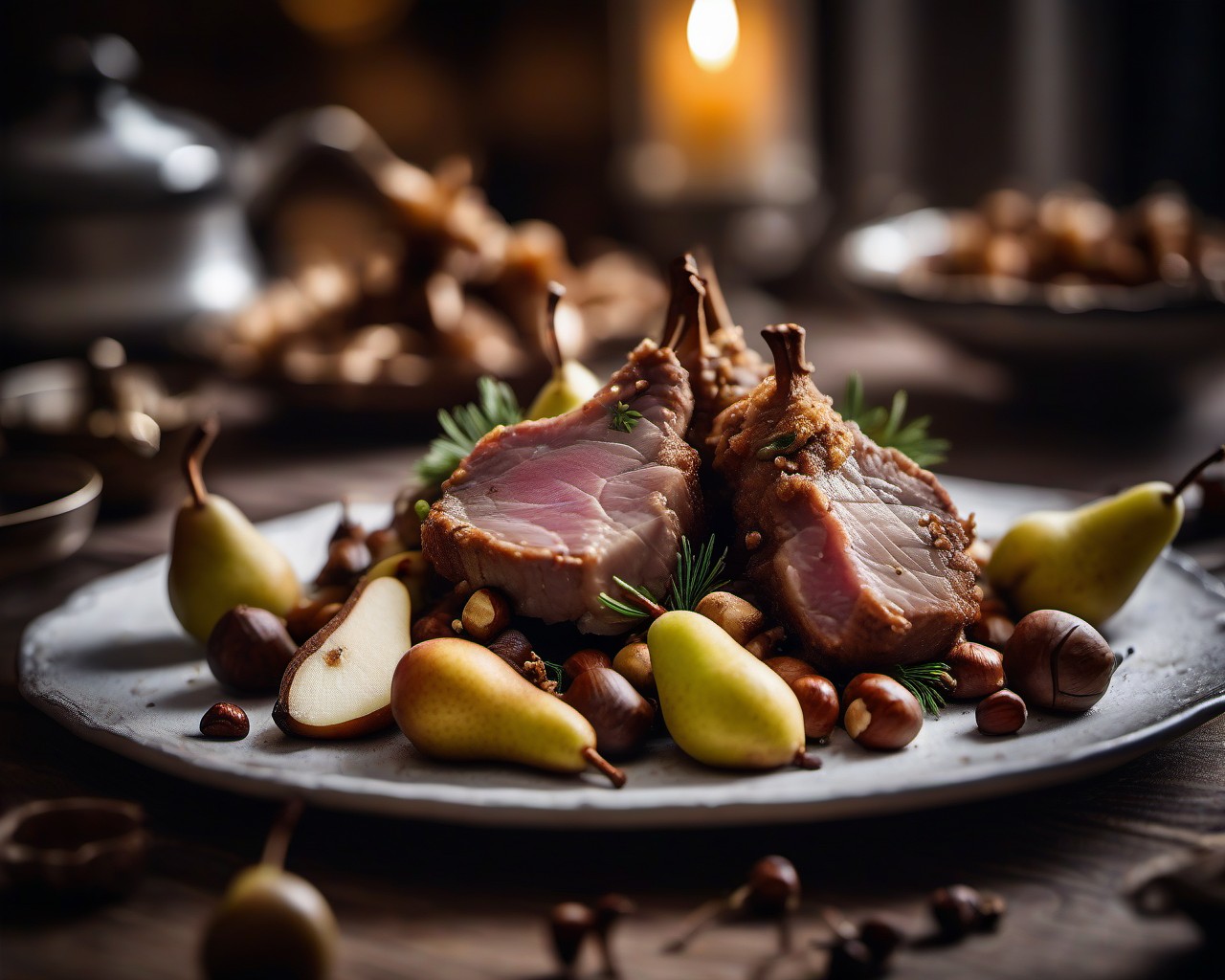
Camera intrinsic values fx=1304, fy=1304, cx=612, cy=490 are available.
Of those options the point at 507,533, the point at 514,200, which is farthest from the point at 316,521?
the point at 514,200

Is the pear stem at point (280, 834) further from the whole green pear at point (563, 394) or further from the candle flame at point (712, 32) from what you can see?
the candle flame at point (712, 32)

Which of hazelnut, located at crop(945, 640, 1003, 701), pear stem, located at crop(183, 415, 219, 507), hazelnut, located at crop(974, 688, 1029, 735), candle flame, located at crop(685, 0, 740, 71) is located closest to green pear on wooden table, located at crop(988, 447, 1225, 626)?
hazelnut, located at crop(945, 640, 1003, 701)

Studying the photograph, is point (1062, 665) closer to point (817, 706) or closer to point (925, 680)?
point (925, 680)

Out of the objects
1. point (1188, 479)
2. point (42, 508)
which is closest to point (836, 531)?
point (1188, 479)

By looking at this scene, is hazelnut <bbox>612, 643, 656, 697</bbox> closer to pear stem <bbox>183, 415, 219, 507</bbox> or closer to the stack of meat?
the stack of meat

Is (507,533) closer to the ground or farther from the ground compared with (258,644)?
farther from the ground

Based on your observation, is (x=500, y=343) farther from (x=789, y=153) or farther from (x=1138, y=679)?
(x=789, y=153)

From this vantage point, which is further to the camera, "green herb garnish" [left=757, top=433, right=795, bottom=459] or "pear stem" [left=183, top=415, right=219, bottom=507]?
"pear stem" [left=183, top=415, right=219, bottom=507]
